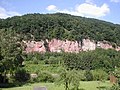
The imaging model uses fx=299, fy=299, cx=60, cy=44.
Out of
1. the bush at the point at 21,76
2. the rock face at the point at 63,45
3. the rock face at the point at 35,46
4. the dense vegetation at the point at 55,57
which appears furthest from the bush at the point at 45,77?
the rock face at the point at 63,45

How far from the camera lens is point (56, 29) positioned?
153875 millimetres

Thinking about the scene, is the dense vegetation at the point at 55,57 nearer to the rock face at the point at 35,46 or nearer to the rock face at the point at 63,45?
the rock face at the point at 63,45

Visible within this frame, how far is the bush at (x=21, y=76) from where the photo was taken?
70.9m

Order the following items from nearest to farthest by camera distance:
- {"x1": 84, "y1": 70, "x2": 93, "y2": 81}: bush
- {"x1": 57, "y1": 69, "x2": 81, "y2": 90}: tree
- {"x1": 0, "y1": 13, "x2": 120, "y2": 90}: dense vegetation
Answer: {"x1": 57, "y1": 69, "x2": 81, "y2": 90}: tree → {"x1": 0, "y1": 13, "x2": 120, "y2": 90}: dense vegetation → {"x1": 84, "y1": 70, "x2": 93, "y2": 81}: bush

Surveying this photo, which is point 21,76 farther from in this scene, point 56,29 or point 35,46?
point 56,29

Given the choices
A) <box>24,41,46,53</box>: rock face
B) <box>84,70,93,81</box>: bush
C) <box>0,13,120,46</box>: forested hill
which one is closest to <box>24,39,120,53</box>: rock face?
<box>24,41,46,53</box>: rock face

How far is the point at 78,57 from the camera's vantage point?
349 feet

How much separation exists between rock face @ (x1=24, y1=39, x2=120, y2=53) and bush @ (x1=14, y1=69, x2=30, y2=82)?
67056 mm

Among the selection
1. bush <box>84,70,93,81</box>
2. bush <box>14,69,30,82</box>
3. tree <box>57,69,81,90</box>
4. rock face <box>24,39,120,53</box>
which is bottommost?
bush <box>84,70,93,81</box>

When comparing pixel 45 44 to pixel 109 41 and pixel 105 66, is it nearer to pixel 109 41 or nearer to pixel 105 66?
pixel 109 41

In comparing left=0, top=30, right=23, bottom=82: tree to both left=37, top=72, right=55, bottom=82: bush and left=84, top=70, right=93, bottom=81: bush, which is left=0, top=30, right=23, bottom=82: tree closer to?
left=37, top=72, right=55, bottom=82: bush

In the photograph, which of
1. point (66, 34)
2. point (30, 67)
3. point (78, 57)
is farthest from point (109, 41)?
point (30, 67)

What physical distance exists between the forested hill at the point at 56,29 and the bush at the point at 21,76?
226 feet

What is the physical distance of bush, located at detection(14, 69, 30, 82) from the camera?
70938 millimetres
